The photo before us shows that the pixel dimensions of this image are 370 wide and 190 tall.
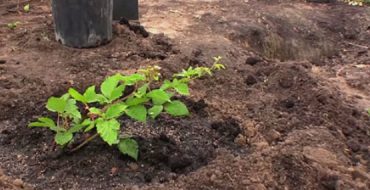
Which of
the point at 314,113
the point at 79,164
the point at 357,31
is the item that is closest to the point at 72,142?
the point at 79,164

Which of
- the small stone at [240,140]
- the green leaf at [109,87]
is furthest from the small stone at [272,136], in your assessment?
the green leaf at [109,87]

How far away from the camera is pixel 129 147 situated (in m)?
2.44

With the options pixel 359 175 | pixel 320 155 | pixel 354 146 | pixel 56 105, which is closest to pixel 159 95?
pixel 56 105

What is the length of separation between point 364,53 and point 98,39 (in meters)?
2.54

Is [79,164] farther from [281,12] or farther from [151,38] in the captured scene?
[281,12]

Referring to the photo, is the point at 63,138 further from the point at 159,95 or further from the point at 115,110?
the point at 159,95

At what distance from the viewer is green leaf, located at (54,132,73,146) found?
238 cm

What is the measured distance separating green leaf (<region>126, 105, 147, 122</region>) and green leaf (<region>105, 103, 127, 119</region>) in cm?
5

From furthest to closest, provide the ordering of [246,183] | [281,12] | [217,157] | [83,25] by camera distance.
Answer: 1. [281,12]
2. [83,25]
3. [217,157]
4. [246,183]

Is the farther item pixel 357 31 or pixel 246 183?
pixel 357 31

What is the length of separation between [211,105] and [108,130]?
92 cm

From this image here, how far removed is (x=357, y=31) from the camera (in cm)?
536

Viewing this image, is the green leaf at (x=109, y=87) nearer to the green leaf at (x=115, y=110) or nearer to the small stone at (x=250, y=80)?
the green leaf at (x=115, y=110)

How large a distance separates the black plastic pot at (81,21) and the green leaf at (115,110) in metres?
1.51
